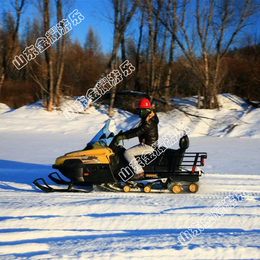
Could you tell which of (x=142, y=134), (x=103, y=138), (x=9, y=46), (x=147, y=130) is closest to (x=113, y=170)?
(x=103, y=138)

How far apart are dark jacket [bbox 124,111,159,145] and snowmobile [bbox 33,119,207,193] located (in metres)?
0.32

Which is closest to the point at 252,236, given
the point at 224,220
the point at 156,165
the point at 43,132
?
the point at 224,220

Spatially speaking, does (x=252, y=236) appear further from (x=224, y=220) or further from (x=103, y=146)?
(x=103, y=146)

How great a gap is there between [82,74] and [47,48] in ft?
12.8

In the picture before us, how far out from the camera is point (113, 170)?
18.4ft

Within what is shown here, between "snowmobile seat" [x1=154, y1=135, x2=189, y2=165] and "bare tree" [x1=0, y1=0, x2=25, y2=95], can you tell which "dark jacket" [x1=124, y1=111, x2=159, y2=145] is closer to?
"snowmobile seat" [x1=154, y1=135, x2=189, y2=165]

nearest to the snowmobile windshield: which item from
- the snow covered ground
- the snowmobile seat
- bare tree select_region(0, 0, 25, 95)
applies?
the snow covered ground

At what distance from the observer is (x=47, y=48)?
1598cm

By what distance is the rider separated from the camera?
547 cm

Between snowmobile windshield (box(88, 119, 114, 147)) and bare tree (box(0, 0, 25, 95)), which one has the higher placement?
bare tree (box(0, 0, 25, 95))

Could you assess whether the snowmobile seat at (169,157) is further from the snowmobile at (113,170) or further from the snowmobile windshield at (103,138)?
the snowmobile windshield at (103,138)

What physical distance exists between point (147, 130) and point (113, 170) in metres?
0.94

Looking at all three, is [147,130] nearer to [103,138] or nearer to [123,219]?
[103,138]

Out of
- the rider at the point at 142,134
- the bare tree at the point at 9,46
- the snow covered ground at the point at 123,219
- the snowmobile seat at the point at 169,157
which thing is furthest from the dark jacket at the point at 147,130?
the bare tree at the point at 9,46
